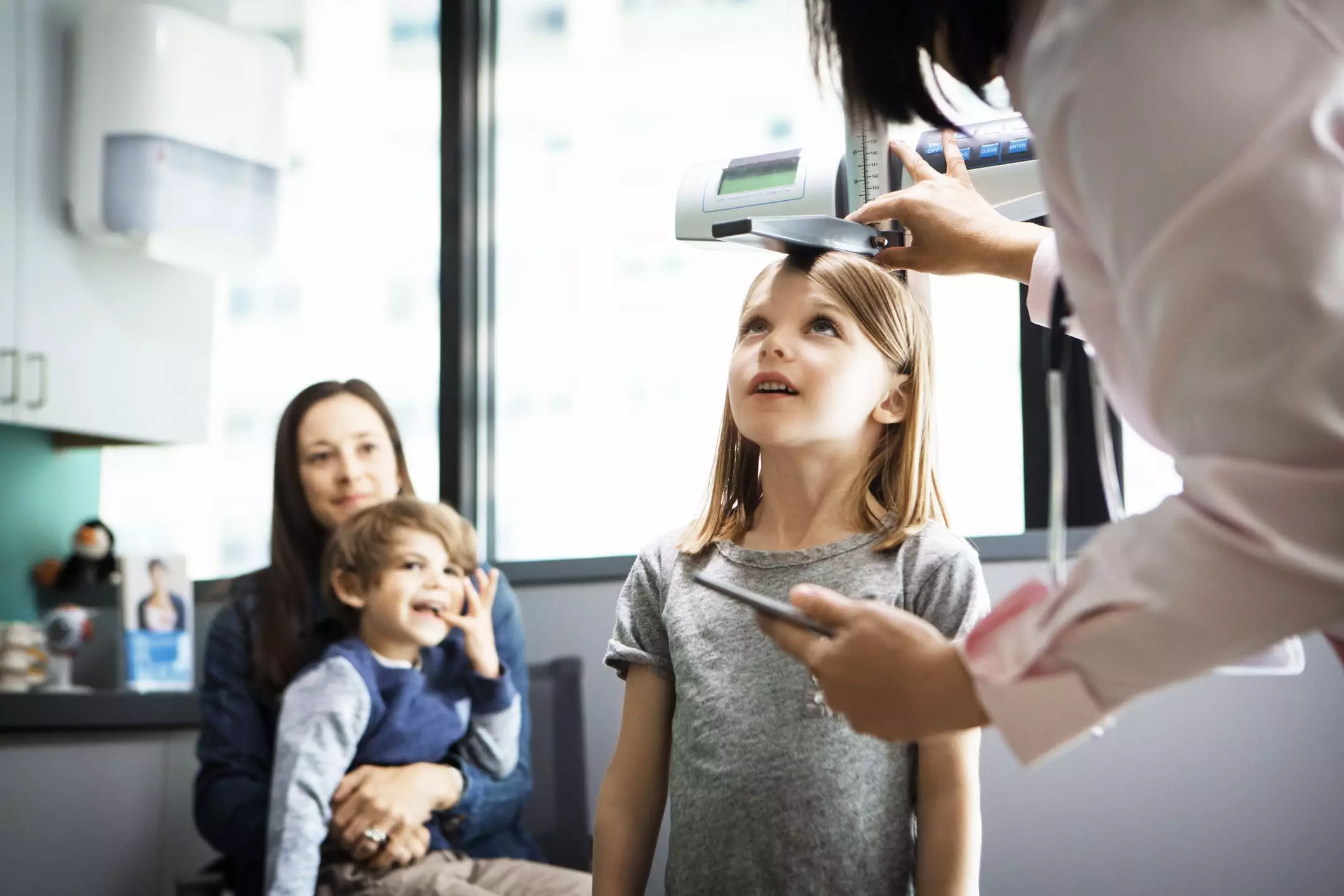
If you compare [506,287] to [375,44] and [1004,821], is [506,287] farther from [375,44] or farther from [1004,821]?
[1004,821]

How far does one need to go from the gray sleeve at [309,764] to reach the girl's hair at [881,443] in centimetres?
61

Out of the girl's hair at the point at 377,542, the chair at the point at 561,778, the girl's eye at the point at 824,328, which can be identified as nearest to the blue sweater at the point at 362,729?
the girl's hair at the point at 377,542

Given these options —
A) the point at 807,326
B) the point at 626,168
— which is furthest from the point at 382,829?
the point at 626,168

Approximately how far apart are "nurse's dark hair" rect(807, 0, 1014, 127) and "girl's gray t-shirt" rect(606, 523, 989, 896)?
23.2 inches

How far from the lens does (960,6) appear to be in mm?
685

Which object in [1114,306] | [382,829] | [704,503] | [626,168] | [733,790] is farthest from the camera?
[626,168]

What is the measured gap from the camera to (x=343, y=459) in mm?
2086

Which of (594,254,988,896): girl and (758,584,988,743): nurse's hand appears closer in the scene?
(758,584,988,743): nurse's hand

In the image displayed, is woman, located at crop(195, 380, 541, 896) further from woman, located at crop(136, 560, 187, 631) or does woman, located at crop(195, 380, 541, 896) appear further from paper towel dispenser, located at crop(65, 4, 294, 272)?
paper towel dispenser, located at crop(65, 4, 294, 272)

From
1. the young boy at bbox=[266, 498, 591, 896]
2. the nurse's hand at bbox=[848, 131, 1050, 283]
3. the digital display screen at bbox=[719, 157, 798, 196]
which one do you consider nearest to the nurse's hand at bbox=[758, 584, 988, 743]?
the nurse's hand at bbox=[848, 131, 1050, 283]

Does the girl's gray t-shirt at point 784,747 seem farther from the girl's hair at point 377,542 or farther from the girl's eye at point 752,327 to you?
the girl's hair at point 377,542

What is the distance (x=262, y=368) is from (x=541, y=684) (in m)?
1.11

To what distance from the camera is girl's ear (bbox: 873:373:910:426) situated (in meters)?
1.38

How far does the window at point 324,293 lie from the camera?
2838 millimetres
